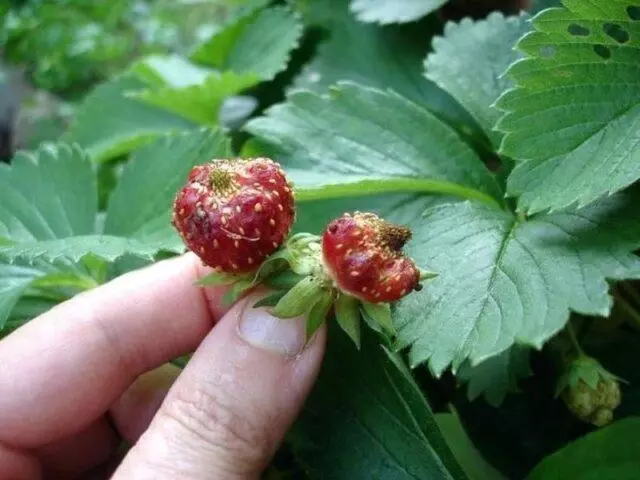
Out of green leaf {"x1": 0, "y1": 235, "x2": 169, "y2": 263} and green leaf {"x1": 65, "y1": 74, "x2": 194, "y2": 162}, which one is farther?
green leaf {"x1": 65, "y1": 74, "x2": 194, "y2": 162}

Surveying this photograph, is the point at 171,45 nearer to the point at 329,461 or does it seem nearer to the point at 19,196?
the point at 19,196

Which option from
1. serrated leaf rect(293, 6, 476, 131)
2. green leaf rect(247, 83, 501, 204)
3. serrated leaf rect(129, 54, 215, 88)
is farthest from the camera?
serrated leaf rect(129, 54, 215, 88)

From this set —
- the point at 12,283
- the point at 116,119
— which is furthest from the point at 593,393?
the point at 116,119

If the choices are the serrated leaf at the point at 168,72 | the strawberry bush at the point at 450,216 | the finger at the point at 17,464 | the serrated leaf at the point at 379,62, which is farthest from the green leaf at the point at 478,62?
the finger at the point at 17,464

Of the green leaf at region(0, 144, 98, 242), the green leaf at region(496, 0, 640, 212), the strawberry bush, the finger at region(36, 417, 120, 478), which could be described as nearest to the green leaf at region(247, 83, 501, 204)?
the strawberry bush

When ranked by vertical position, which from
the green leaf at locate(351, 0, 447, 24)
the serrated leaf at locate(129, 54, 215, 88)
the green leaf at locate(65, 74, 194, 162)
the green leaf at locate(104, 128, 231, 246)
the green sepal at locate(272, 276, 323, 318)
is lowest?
the green leaf at locate(65, 74, 194, 162)

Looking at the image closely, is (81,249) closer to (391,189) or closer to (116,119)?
(391,189)

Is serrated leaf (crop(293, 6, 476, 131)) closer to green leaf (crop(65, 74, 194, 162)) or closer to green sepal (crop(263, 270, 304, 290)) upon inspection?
green leaf (crop(65, 74, 194, 162))

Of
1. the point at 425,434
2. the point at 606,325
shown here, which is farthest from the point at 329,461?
the point at 606,325

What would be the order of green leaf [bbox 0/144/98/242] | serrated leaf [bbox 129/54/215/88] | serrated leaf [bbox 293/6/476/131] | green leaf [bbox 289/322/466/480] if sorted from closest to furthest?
1. green leaf [bbox 289/322/466/480]
2. green leaf [bbox 0/144/98/242]
3. serrated leaf [bbox 293/6/476/131]
4. serrated leaf [bbox 129/54/215/88]
